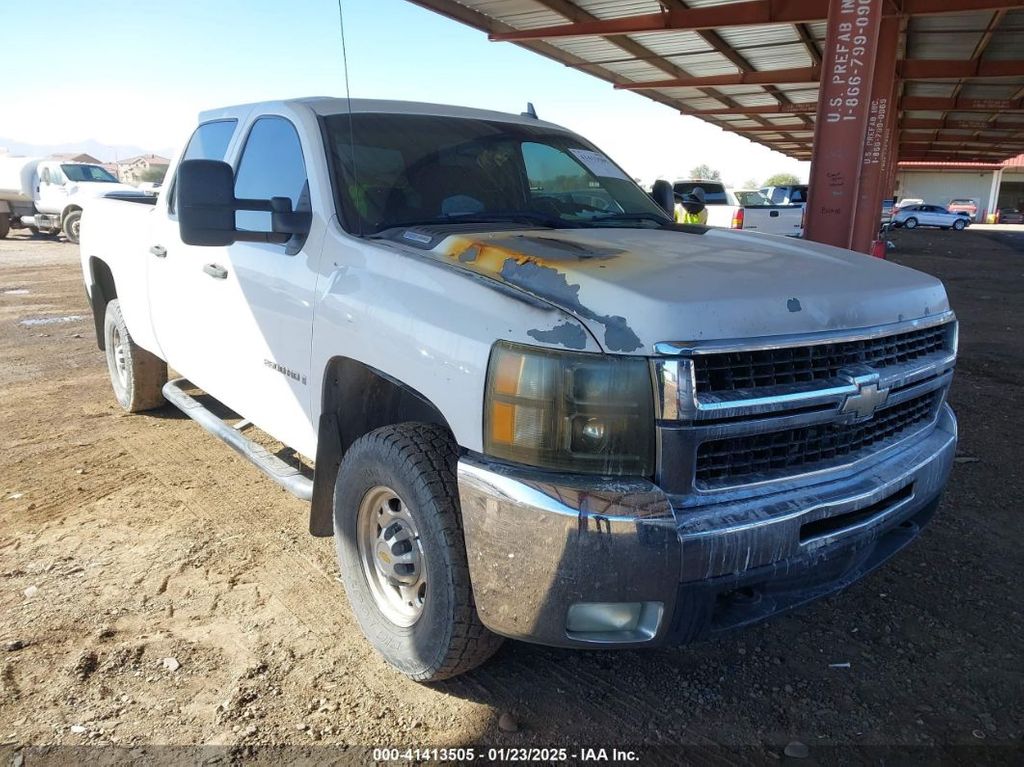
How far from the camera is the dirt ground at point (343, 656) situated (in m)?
2.38

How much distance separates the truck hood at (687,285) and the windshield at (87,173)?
20.9 m

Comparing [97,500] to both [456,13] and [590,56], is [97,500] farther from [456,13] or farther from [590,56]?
[590,56]

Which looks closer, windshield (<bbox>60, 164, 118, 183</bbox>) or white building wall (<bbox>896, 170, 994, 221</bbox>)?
windshield (<bbox>60, 164, 118, 183</bbox>)

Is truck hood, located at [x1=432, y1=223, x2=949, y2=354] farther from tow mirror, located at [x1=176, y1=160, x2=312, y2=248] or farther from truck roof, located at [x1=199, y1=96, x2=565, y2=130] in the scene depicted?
truck roof, located at [x1=199, y1=96, x2=565, y2=130]

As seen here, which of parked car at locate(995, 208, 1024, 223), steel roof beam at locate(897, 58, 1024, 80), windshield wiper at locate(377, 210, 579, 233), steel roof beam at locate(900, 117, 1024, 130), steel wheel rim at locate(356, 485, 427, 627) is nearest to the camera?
steel wheel rim at locate(356, 485, 427, 627)

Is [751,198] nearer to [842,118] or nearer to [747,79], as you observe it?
[747,79]

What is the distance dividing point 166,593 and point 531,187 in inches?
92.2

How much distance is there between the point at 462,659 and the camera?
2.35 m

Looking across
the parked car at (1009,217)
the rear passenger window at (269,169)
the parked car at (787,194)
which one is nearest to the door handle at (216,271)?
the rear passenger window at (269,169)

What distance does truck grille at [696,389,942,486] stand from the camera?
2.10 m

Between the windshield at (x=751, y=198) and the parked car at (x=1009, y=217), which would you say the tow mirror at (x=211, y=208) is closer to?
the windshield at (x=751, y=198)

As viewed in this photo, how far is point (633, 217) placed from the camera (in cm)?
361

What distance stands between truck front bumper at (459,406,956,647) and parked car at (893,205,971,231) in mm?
45796

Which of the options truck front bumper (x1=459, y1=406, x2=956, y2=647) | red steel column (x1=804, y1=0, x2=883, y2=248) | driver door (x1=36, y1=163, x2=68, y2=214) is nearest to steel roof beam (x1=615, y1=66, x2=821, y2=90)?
red steel column (x1=804, y1=0, x2=883, y2=248)
